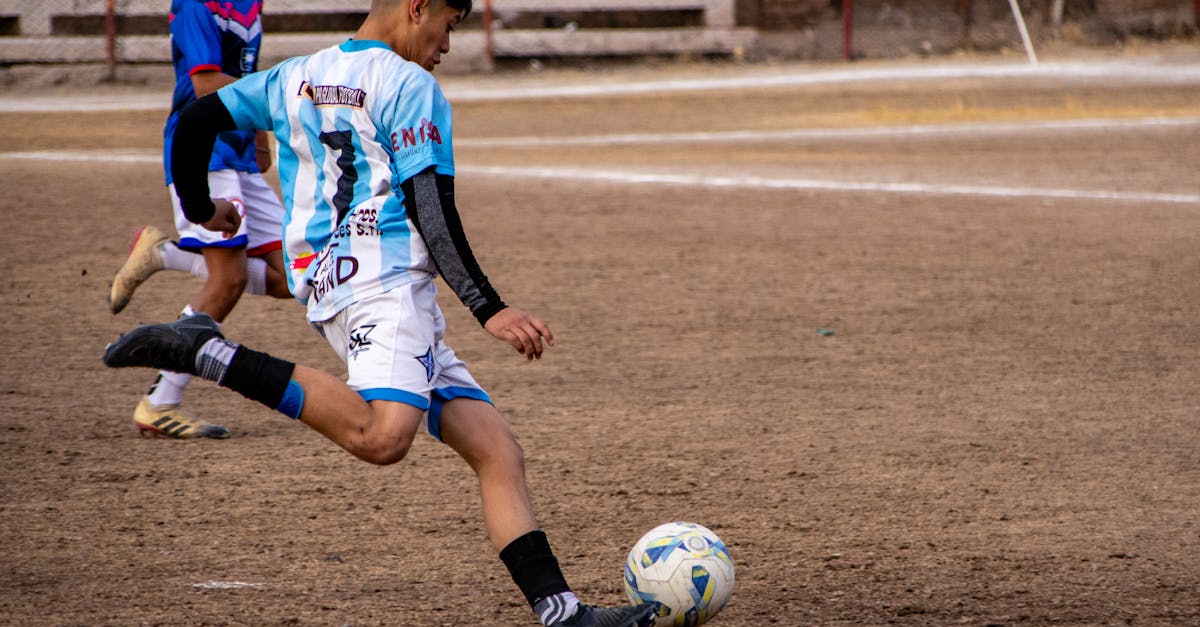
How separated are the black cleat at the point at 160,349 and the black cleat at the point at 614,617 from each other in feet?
4.02

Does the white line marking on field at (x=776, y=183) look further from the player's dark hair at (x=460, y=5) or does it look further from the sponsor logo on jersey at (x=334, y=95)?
the sponsor logo on jersey at (x=334, y=95)

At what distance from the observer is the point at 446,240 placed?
12.1ft

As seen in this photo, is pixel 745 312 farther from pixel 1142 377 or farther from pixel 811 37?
pixel 811 37

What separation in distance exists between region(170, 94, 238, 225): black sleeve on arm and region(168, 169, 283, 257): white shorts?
1.81 metres

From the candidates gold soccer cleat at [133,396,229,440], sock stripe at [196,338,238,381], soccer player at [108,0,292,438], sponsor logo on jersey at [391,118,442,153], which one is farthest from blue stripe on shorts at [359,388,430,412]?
gold soccer cleat at [133,396,229,440]

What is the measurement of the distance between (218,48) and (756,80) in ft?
57.6

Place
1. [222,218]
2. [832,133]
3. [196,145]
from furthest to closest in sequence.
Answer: [832,133] → [222,218] → [196,145]

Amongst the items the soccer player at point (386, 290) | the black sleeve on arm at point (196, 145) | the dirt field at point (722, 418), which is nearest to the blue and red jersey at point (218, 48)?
the dirt field at point (722, 418)

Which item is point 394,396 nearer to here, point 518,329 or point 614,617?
point 518,329

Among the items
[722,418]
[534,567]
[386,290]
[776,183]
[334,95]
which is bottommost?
[776,183]

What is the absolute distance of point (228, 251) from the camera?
6.17 meters

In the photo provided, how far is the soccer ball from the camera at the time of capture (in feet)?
12.9

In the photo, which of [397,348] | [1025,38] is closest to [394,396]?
[397,348]

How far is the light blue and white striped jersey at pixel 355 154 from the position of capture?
374 cm
